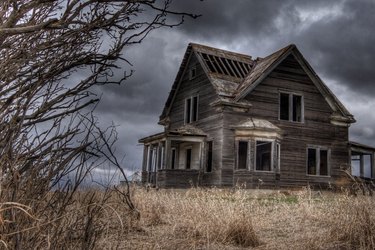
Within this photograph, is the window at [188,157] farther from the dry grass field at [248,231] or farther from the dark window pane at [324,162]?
the dry grass field at [248,231]

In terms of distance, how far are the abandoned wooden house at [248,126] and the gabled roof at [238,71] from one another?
0.06m

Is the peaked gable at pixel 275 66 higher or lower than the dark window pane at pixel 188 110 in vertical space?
higher

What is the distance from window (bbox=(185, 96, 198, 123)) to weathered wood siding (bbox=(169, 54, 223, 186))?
0.29 m

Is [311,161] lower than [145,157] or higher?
higher

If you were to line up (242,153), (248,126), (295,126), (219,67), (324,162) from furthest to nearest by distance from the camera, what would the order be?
(324,162)
(242,153)
(219,67)
(295,126)
(248,126)

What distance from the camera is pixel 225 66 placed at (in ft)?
81.8

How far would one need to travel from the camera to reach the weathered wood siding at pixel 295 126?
72.9ft

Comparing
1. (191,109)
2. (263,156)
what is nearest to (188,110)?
(191,109)

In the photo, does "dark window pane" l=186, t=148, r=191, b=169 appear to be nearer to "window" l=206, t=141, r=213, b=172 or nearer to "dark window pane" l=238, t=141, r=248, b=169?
"window" l=206, t=141, r=213, b=172

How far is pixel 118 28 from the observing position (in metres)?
3.68

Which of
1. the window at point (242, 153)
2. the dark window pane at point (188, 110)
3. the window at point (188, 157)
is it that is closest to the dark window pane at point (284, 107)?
the window at point (242, 153)

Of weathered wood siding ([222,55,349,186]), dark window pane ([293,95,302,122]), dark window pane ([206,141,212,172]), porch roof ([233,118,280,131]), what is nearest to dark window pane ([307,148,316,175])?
weathered wood siding ([222,55,349,186])

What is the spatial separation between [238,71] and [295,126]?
463cm

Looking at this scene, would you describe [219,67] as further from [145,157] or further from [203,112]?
[145,157]
